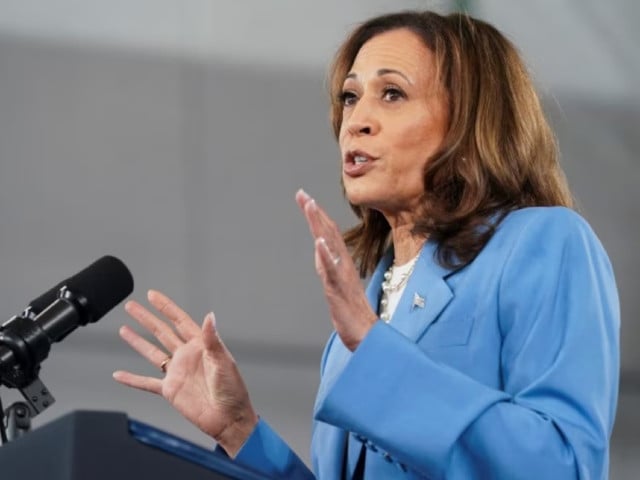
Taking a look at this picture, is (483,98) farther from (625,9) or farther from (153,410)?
(625,9)

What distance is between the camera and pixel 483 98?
2.07 metres

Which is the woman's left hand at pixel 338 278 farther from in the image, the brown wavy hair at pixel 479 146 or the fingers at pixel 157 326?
the fingers at pixel 157 326

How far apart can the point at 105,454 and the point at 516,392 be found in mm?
737

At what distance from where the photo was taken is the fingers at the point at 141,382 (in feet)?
6.52

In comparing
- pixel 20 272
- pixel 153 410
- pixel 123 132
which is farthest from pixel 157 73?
pixel 153 410

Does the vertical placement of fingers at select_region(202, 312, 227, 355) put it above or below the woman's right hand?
above

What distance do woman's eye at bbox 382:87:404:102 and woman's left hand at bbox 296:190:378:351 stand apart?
0.53 metres

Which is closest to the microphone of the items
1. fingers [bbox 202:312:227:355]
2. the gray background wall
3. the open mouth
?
fingers [bbox 202:312:227:355]

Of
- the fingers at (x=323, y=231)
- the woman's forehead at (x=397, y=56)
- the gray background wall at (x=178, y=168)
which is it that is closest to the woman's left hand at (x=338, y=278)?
the fingers at (x=323, y=231)

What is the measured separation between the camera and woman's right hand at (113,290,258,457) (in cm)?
195

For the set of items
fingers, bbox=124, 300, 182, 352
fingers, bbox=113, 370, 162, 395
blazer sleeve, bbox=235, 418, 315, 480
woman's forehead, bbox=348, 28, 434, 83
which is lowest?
blazer sleeve, bbox=235, 418, 315, 480

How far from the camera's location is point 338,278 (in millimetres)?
1578

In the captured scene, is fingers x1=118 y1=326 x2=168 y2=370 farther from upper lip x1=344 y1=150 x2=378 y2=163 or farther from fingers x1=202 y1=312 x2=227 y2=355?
upper lip x1=344 y1=150 x2=378 y2=163

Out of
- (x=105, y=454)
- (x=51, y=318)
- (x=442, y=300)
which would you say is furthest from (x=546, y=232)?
(x=105, y=454)
